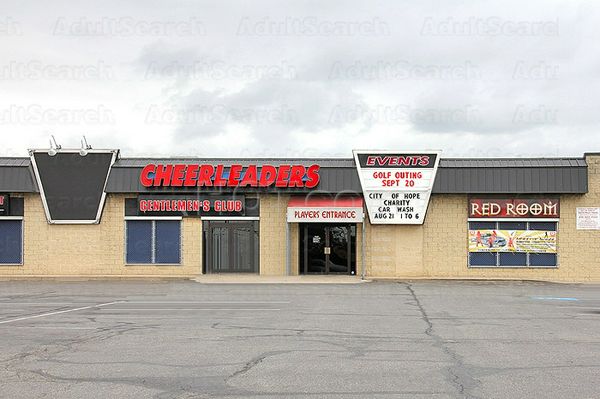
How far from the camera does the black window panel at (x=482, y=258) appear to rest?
96.8 ft

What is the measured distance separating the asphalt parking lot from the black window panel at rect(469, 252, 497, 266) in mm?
7629

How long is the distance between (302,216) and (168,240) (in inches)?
239

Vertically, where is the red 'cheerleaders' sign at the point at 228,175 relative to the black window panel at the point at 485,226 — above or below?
above

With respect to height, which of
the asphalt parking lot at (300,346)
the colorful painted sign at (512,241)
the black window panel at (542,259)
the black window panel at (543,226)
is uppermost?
the black window panel at (543,226)

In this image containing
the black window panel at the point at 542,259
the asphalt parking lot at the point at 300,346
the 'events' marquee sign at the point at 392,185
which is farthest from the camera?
the black window panel at the point at 542,259

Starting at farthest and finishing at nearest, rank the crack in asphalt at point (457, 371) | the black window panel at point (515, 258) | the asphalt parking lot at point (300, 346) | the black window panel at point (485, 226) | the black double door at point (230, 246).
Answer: the black double door at point (230, 246), the black window panel at point (485, 226), the black window panel at point (515, 258), the asphalt parking lot at point (300, 346), the crack in asphalt at point (457, 371)

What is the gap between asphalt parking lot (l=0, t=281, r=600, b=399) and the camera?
8797 mm

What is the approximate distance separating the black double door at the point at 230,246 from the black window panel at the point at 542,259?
39.0ft

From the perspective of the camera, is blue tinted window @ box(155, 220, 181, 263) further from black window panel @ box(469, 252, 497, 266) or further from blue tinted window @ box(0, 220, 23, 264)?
black window panel @ box(469, 252, 497, 266)

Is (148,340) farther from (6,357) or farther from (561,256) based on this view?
(561,256)

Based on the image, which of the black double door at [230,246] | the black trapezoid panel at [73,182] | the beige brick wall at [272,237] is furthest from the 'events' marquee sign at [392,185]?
the black trapezoid panel at [73,182]

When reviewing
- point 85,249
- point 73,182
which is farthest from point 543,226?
point 73,182

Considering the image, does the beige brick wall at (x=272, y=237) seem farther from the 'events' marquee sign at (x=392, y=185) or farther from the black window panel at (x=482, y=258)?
the black window panel at (x=482, y=258)

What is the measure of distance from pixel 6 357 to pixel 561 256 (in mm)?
24120
